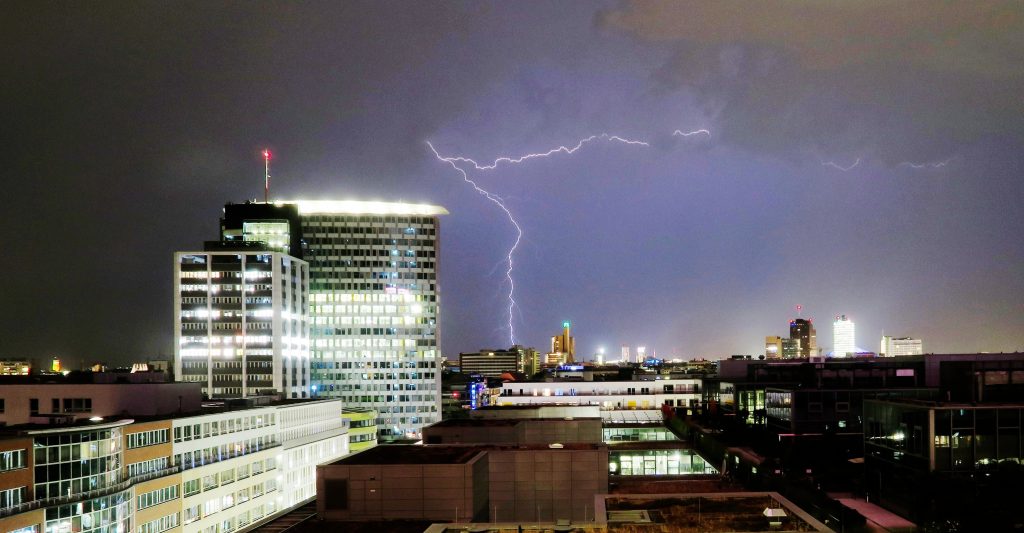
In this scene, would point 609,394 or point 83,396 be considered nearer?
point 83,396

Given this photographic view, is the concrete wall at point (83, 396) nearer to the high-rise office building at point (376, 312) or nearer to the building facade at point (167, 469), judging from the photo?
the building facade at point (167, 469)

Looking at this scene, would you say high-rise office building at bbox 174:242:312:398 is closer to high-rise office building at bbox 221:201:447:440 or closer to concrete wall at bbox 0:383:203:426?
high-rise office building at bbox 221:201:447:440

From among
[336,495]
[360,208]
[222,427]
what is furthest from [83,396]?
[360,208]

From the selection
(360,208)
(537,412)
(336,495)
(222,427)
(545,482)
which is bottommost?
(222,427)

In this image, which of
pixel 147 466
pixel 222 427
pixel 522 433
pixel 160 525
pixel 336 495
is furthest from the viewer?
pixel 222 427

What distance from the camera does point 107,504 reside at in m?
53.6

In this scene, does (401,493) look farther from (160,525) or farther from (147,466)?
(160,525)

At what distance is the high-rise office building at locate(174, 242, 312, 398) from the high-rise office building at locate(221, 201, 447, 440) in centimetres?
2718

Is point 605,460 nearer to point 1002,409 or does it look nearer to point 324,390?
point 1002,409

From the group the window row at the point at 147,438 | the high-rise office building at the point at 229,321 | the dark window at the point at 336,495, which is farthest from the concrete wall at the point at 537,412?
the high-rise office building at the point at 229,321

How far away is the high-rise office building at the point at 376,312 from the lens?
169750 millimetres

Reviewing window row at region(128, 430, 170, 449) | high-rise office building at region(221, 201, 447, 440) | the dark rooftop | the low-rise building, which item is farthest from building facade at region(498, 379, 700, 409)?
the dark rooftop

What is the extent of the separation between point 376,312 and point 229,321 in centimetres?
3890

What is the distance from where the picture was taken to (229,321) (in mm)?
138625
